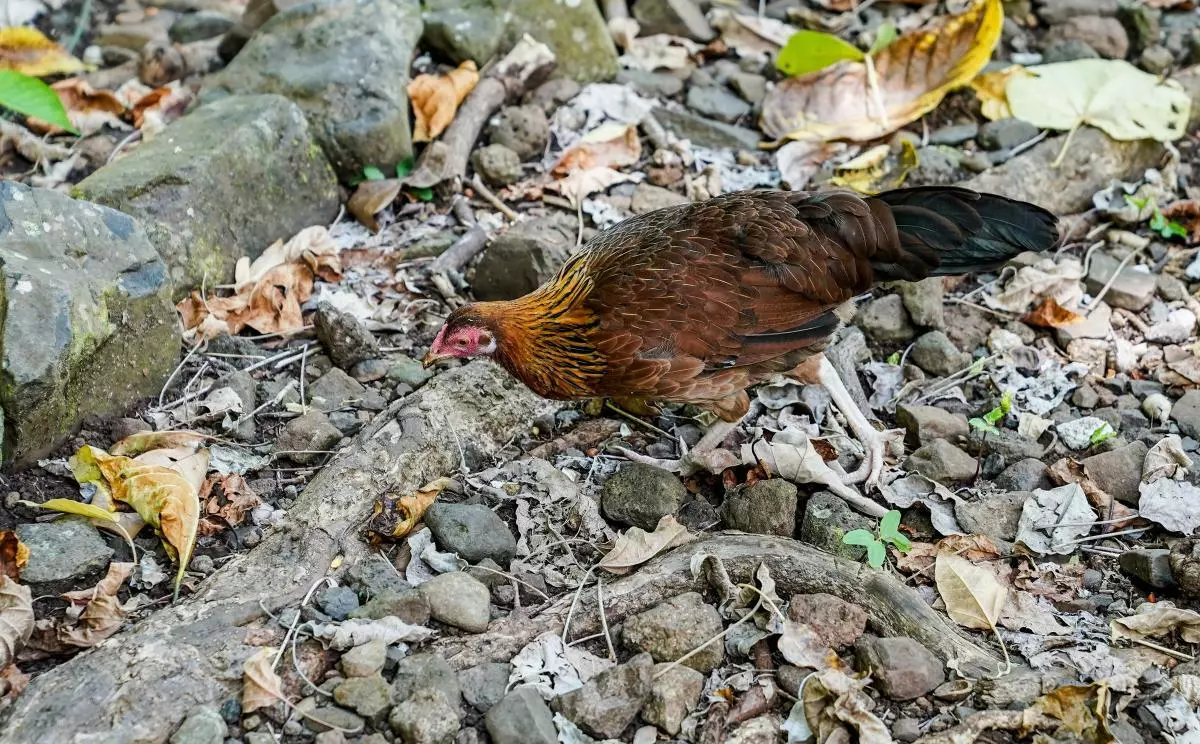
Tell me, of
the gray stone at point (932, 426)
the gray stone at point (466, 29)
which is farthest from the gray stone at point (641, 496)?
the gray stone at point (466, 29)

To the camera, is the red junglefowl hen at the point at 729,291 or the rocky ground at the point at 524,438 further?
the red junglefowl hen at the point at 729,291

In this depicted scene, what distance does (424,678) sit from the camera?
3018mm

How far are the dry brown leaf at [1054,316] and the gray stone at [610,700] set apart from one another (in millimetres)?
2749

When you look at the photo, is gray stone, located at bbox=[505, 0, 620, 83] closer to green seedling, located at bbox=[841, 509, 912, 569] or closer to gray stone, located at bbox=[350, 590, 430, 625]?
green seedling, located at bbox=[841, 509, 912, 569]

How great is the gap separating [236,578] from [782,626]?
1.71 m

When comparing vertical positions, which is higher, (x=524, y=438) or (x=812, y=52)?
(x=812, y=52)

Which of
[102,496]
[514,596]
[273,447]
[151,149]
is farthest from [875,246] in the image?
[151,149]

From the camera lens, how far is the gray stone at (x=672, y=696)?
3000 mm

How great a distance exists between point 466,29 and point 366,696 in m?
3.97

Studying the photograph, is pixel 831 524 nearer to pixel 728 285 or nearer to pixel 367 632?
pixel 728 285

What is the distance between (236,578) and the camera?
10.8 ft

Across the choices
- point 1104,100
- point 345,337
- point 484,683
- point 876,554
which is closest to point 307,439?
point 345,337

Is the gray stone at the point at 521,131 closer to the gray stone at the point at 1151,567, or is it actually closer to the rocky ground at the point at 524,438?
the rocky ground at the point at 524,438

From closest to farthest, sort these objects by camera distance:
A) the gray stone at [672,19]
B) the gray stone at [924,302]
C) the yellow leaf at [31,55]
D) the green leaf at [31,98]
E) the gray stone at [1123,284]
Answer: the green leaf at [31,98], the gray stone at [924,302], the gray stone at [1123,284], the yellow leaf at [31,55], the gray stone at [672,19]
